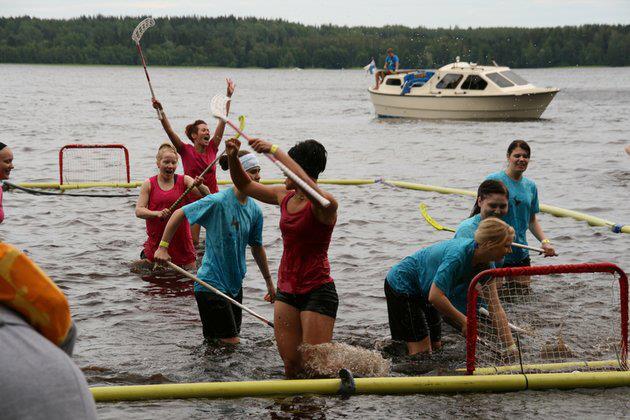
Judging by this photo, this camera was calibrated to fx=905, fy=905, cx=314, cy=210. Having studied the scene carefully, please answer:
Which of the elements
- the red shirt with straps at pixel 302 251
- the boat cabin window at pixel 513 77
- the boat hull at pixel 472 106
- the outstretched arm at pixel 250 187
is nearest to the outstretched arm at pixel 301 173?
the red shirt with straps at pixel 302 251

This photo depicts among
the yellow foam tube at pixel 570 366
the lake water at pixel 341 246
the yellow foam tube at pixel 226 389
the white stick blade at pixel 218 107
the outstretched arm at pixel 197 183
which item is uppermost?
the white stick blade at pixel 218 107

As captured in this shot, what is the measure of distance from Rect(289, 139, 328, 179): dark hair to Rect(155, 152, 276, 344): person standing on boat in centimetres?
132

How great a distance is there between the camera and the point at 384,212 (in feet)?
56.1

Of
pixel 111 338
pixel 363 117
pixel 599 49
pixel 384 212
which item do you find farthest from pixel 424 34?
pixel 111 338

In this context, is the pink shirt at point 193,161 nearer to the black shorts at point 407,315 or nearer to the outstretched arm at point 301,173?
the black shorts at point 407,315

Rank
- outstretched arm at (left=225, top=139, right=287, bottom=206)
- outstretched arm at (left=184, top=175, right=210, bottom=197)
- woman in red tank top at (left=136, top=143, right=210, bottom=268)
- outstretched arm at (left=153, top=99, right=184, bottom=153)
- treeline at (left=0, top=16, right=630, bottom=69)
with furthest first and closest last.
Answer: treeline at (left=0, top=16, right=630, bottom=69) → outstretched arm at (left=153, top=99, right=184, bottom=153) → woman in red tank top at (left=136, top=143, right=210, bottom=268) → outstretched arm at (left=184, top=175, right=210, bottom=197) → outstretched arm at (left=225, top=139, right=287, bottom=206)

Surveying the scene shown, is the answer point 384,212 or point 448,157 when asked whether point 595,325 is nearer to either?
point 384,212

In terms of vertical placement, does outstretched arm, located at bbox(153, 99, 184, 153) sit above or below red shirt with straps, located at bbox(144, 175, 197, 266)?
above

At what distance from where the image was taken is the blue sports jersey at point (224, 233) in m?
7.50

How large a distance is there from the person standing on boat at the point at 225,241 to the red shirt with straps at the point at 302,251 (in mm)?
1098

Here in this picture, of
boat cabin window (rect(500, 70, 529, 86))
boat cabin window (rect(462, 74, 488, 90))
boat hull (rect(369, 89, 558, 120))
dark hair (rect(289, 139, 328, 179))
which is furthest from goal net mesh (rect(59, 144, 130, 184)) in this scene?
boat cabin window (rect(500, 70, 529, 86))

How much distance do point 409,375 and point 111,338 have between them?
9.90 ft

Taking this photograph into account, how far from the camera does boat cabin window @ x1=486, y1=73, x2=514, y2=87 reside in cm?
3997

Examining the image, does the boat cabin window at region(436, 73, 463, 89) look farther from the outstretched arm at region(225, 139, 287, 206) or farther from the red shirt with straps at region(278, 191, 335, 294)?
the red shirt with straps at region(278, 191, 335, 294)
